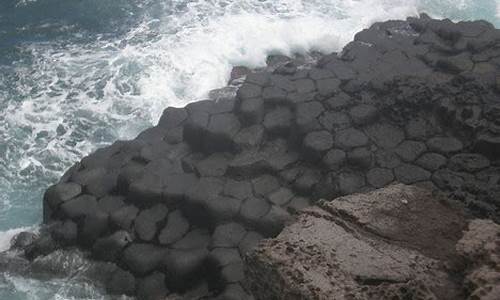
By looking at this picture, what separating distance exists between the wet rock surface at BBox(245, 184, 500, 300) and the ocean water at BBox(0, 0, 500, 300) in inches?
115

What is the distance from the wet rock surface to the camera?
3.47 meters

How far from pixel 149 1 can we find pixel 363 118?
20.7 ft

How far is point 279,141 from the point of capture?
6.60 metres

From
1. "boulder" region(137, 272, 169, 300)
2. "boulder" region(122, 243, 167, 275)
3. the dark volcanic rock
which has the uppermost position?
the dark volcanic rock

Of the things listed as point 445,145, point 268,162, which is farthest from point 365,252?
point 445,145

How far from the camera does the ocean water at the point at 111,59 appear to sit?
300 inches

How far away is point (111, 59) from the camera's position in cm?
951

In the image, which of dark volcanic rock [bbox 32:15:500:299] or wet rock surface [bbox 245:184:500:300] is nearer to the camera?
wet rock surface [bbox 245:184:500:300]

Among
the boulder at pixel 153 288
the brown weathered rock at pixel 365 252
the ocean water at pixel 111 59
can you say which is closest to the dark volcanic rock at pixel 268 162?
the boulder at pixel 153 288

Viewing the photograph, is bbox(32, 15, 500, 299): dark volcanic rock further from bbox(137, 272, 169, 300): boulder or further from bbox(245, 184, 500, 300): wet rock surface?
bbox(245, 184, 500, 300): wet rock surface

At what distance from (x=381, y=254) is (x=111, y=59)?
690cm

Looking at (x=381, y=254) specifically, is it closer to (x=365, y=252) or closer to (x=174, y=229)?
(x=365, y=252)

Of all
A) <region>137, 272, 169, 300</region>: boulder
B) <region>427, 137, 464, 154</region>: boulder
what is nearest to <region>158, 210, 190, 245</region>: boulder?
<region>137, 272, 169, 300</region>: boulder

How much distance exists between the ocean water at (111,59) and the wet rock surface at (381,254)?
9.54 ft
